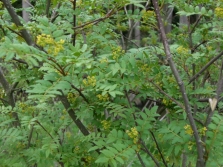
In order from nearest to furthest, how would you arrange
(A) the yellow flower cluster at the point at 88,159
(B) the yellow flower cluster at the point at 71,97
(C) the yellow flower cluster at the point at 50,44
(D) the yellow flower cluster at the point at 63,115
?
(C) the yellow flower cluster at the point at 50,44 < (B) the yellow flower cluster at the point at 71,97 < (A) the yellow flower cluster at the point at 88,159 < (D) the yellow flower cluster at the point at 63,115

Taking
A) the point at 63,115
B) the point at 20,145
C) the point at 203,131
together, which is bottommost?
the point at 20,145

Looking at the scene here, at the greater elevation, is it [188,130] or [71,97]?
[71,97]

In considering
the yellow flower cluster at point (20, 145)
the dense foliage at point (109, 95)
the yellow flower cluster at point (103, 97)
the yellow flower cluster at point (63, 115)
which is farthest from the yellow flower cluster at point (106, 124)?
the yellow flower cluster at point (20, 145)

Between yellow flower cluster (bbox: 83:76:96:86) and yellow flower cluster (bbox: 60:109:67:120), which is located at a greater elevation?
yellow flower cluster (bbox: 83:76:96:86)

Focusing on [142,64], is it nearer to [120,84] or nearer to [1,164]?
[120,84]

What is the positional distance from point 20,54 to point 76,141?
2.35 ft

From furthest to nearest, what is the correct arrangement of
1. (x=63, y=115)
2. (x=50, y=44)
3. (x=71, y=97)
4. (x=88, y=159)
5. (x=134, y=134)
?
(x=63, y=115) → (x=88, y=159) → (x=71, y=97) → (x=134, y=134) → (x=50, y=44)

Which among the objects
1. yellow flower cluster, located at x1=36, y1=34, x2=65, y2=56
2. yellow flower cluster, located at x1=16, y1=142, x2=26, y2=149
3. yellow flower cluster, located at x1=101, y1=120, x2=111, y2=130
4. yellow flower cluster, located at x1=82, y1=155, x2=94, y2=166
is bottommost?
yellow flower cluster, located at x1=16, y1=142, x2=26, y2=149

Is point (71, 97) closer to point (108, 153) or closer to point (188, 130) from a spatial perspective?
point (108, 153)

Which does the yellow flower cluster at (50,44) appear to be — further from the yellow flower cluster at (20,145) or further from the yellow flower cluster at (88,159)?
the yellow flower cluster at (20,145)

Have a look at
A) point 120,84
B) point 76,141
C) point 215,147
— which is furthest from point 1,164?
point 215,147

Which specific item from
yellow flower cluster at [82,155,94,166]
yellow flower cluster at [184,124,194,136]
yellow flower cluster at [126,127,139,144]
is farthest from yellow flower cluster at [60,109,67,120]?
yellow flower cluster at [184,124,194,136]

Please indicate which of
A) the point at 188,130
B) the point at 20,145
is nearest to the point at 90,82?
the point at 188,130

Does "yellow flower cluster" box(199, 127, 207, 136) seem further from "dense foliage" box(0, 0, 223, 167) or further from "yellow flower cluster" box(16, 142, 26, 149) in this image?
"yellow flower cluster" box(16, 142, 26, 149)
